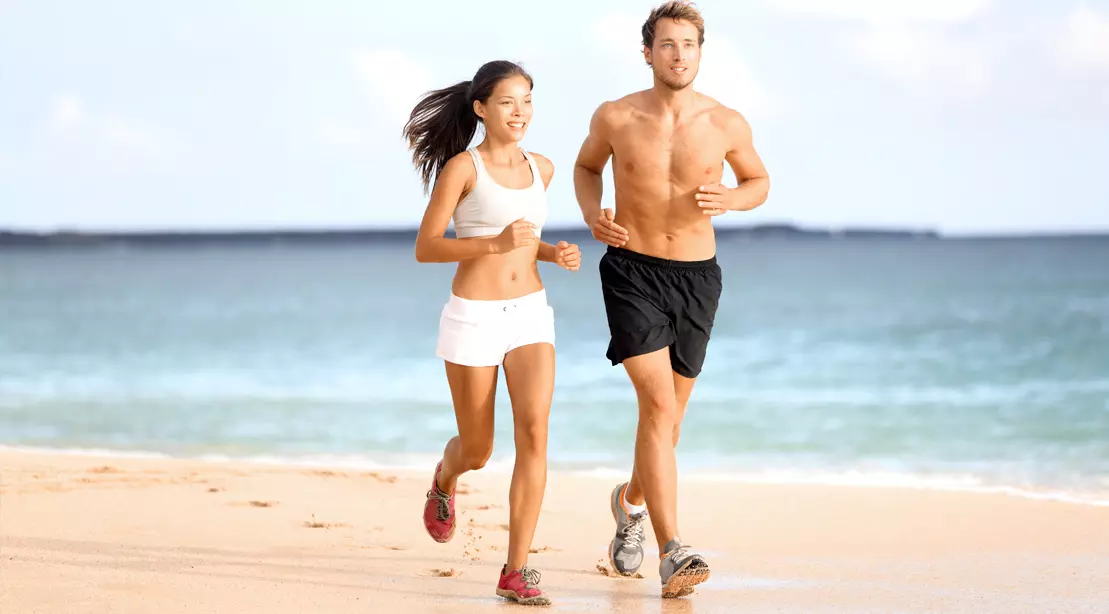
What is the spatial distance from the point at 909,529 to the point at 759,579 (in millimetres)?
1618

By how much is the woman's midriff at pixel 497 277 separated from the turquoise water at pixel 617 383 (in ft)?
16.8

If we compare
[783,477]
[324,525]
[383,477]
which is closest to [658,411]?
[324,525]

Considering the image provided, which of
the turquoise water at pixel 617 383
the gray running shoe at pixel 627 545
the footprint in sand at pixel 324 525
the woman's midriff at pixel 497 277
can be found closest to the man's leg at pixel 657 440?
the gray running shoe at pixel 627 545

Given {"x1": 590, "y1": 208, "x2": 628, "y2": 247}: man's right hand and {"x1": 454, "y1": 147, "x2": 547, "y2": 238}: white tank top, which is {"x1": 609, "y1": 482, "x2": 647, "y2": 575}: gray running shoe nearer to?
{"x1": 590, "y1": 208, "x2": 628, "y2": 247}: man's right hand

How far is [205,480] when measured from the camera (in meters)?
8.18

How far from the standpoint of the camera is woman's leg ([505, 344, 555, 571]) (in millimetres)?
4777

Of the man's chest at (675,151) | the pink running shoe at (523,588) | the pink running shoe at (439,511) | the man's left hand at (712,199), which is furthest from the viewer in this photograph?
the pink running shoe at (439,511)

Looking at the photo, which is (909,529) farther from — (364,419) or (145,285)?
(145,285)

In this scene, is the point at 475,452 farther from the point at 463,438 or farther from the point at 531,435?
the point at 531,435

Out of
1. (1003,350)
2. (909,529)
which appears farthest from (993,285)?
(909,529)

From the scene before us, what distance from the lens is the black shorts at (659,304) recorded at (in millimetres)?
5148

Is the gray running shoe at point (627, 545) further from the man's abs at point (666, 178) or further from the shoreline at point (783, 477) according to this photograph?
the shoreline at point (783, 477)

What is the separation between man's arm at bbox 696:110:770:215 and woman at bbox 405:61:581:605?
0.70 meters

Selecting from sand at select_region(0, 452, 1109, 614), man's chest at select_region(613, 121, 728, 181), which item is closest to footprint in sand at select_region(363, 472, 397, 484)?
sand at select_region(0, 452, 1109, 614)
